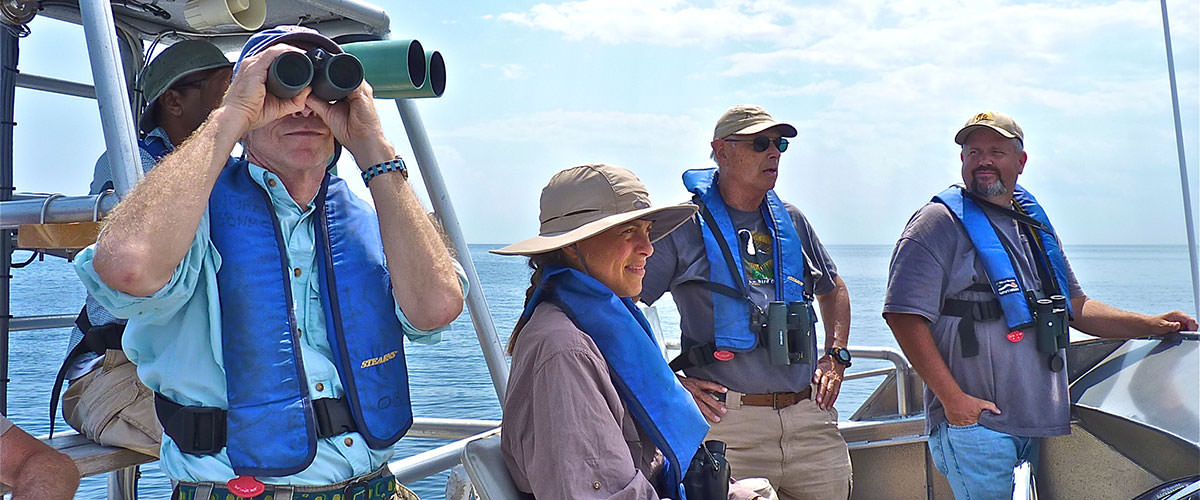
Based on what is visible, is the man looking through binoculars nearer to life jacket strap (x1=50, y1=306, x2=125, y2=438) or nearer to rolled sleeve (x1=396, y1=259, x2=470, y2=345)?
rolled sleeve (x1=396, y1=259, x2=470, y2=345)

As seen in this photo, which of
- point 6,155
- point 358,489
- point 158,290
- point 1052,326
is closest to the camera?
point 158,290

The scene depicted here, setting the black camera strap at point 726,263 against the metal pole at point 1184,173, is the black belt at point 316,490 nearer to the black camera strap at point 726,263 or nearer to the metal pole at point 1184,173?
the black camera strap at point 726,263

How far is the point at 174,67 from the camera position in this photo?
1925 millimetres

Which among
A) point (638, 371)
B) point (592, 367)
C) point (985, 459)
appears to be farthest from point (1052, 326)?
point (592, 367)

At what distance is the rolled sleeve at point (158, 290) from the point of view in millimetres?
1492

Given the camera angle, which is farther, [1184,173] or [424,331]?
[1184,173]


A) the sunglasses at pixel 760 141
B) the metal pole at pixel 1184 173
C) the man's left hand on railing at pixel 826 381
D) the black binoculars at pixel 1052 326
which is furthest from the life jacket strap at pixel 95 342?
the metal pole at pixel 1184 173

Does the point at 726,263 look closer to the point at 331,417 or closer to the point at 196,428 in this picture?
the point at 331,417

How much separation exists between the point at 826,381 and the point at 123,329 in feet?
7.67

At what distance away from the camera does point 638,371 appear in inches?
76.0

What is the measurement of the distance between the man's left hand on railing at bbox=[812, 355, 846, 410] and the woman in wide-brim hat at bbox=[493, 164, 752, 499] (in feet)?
4.42

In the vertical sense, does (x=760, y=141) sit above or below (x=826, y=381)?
above

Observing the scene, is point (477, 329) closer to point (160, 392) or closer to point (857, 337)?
point (160, 392)

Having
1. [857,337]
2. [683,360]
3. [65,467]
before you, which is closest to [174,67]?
[65,467]
